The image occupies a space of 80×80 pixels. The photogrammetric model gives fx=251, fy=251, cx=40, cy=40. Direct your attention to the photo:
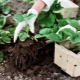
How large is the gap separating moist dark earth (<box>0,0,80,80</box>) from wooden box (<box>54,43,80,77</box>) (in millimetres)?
38

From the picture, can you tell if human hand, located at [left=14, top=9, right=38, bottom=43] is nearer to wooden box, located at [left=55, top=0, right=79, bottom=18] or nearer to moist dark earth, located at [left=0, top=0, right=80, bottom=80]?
moist dark earth, located at [left=0, top=0, right=80, bottom=80]

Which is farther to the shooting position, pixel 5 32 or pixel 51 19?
pixel 51 19

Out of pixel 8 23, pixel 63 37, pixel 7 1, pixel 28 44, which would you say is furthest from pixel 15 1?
pixel 63 37

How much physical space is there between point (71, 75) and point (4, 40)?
1.52ft

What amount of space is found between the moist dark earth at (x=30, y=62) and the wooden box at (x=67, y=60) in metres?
0.04

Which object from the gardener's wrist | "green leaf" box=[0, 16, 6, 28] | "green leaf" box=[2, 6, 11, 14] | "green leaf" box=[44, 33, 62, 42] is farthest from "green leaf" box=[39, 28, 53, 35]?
"green leaf" box=[2, 6, 11, 14]

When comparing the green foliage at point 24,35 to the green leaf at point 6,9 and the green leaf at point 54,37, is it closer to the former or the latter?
the green leaf at point 54,37

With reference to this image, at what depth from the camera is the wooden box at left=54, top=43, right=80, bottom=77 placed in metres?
1.38

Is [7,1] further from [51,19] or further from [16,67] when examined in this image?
[16,67]

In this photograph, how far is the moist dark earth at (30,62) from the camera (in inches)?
57.1

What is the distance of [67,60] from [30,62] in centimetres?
24

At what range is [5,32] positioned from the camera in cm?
154

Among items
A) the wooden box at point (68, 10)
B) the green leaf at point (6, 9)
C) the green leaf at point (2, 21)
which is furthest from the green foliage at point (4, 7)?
the wooden box at point (68, 10)

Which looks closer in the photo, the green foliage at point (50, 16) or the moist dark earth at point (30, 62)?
the moist dark earth at point (30, 62)
